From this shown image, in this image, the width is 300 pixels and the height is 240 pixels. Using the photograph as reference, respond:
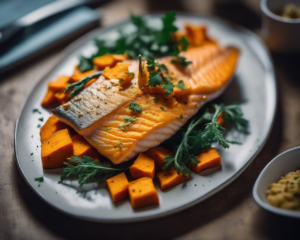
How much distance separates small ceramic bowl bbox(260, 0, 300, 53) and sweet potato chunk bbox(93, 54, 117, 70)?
1.73 metres

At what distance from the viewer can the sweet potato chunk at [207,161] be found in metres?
2.15

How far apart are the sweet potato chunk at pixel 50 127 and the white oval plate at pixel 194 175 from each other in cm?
7

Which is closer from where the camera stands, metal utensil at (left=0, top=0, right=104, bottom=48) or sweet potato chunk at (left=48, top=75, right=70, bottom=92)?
sweet potato chunk at (left=48, top=75, right=70, bottom=92)

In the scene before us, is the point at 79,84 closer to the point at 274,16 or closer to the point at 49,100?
the point at 49,100

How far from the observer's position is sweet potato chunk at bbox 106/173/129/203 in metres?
1.98

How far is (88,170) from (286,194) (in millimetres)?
1310

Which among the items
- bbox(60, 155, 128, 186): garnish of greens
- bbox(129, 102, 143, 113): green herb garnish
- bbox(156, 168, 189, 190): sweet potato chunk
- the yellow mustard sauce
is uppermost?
bbox(129, 102, 143, 113): green herb garnish

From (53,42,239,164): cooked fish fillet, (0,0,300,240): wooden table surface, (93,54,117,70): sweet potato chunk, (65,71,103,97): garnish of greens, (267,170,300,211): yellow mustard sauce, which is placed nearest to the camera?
(267,170,300,211): yellow mustard sauce

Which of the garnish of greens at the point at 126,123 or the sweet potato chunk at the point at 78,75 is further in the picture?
the sweet potato chunk at the point at 78,75

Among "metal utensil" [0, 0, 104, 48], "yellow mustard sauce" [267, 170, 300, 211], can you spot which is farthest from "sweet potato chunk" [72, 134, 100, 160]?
"metal utensil" [0, 0, 104, 48]

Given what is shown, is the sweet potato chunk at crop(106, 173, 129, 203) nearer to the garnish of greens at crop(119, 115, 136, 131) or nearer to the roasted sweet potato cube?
the garnish of greens at crop(119, 115, 136, 131)

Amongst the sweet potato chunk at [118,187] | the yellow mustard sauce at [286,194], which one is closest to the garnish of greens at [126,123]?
the sweet potato chunk at [118,187]

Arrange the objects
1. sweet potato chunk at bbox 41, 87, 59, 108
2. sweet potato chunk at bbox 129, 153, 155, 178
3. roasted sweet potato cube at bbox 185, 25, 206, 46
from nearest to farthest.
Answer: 1. sweet potato chunk at bbox 129, 153, 155, 178
2. sweet potato chunk at bbox 41, 87, 59, 108
3. roasted sweet potato cube at bbox 185, 25, 206, 46

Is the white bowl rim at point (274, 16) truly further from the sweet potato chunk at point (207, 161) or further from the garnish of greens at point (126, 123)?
the garnish of greens at point (126, 123)
